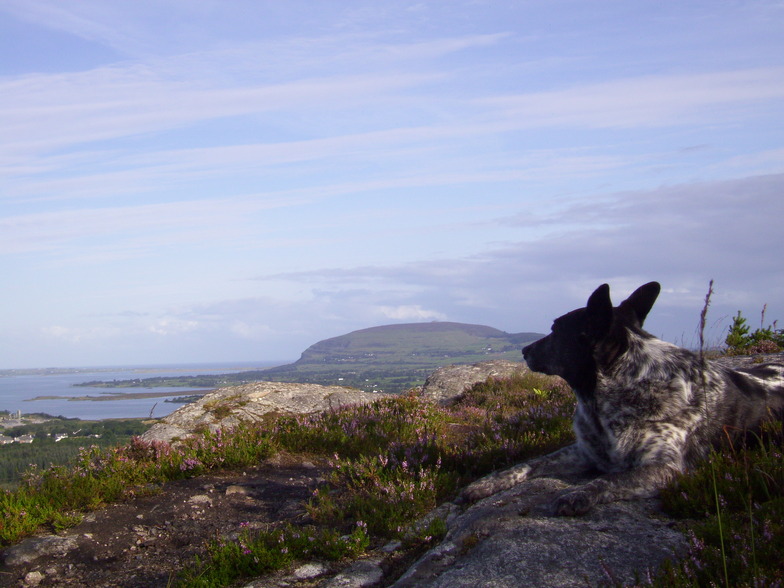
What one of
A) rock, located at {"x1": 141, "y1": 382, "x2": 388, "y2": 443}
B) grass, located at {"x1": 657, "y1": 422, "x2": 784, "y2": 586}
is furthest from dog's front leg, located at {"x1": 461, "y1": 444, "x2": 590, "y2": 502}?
rock, located at {"x1": 141, "y1": 382, "x2": 388, "y2": 443}

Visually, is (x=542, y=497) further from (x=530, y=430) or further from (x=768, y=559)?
(x=530, y=430)

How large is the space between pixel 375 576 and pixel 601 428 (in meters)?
2.95

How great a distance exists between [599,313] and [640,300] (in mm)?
775

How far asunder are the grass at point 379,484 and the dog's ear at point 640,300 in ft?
5.73

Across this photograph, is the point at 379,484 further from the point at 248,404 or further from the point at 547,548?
the point at 248,404

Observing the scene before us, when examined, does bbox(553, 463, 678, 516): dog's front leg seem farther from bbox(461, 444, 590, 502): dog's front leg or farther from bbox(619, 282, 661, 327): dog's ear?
bbox(619, 282, 661, 327): dog's ear

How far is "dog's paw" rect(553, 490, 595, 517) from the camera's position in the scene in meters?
5.23

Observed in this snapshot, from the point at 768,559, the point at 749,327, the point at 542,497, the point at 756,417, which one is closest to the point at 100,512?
the point at 542,497

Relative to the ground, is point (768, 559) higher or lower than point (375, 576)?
higher

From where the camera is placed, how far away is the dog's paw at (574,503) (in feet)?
17.2

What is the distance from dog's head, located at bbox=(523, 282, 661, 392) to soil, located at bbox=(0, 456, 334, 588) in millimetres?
3319

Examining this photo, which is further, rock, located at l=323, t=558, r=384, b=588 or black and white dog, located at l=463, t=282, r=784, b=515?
black and white dog, located at l=463, t=282, r=784, b=515

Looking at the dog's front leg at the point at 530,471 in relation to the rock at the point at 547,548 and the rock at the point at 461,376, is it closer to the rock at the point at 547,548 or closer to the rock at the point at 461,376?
the rock at the point at 547,548

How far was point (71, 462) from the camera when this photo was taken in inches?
329
